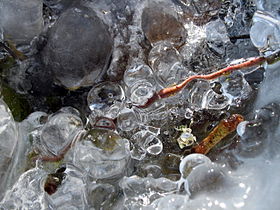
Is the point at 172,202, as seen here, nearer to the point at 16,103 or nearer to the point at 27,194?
the point at 27,194

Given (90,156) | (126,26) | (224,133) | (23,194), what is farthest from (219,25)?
(23,194)

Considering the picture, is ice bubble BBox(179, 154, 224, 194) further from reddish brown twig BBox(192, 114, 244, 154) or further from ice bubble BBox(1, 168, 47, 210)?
ice bubble BBox(1, 168, 47, 210)

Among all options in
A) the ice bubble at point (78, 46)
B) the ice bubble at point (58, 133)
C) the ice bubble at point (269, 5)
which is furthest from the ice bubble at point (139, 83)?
the ice bubble at point (269, 5)

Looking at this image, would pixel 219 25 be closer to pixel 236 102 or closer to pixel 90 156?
pixel 236 102

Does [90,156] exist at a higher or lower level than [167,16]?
lower

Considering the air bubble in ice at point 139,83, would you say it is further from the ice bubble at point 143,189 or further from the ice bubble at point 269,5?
the ice bubble at point 269,5

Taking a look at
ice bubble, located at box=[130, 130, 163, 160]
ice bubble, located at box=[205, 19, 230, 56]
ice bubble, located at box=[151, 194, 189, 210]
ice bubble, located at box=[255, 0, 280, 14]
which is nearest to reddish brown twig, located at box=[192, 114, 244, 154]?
ice bubble, located at box=[130, 130, 163, 160]

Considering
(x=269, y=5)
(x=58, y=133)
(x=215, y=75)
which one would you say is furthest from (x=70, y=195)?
(x=269, y=5)
